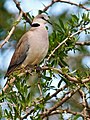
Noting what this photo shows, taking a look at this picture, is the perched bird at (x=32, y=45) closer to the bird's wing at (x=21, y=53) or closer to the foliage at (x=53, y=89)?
the bird's wing at (x=21, y=53)

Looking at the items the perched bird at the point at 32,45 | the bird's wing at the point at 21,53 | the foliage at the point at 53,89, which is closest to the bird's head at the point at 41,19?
the perched bird at the point at 32,45

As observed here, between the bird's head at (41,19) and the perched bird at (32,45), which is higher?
the bird's head at (41,19)

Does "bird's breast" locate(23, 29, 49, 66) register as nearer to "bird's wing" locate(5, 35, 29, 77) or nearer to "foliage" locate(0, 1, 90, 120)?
"bird's wing" locate(5, 35, 29, 77)

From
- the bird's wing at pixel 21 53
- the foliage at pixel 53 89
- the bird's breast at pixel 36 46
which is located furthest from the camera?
the bird's wing at pixel 21 53

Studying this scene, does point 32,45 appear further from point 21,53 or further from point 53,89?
point 53,89

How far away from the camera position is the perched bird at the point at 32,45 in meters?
3.72

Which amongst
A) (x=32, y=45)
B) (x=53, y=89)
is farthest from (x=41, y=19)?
(x=53, y=89)

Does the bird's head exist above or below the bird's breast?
above

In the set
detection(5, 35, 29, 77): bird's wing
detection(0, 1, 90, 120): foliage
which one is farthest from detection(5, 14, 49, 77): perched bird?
detection(0, 1, 90, 120): foliage

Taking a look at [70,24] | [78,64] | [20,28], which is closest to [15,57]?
[70,24]

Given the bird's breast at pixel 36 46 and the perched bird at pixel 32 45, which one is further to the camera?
the perched bird at pixel 32 45

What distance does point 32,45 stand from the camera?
3.82m

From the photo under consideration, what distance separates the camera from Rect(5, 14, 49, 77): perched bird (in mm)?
3719

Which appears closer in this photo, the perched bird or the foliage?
the foliage
